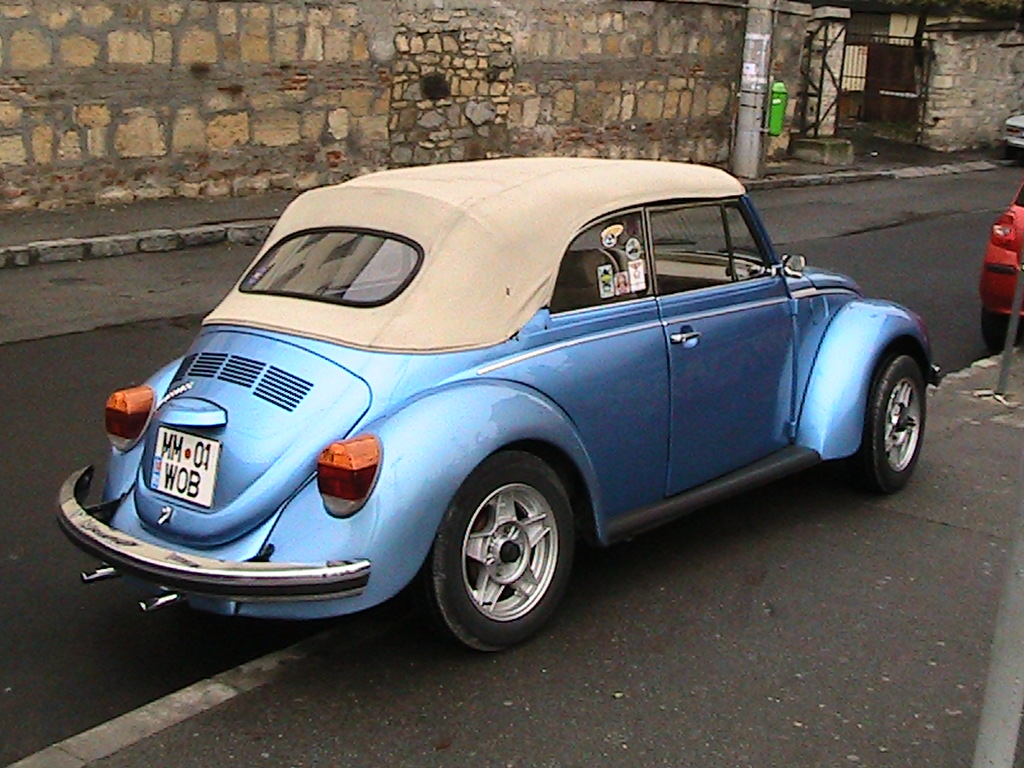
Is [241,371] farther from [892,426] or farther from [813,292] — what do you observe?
[892,426]

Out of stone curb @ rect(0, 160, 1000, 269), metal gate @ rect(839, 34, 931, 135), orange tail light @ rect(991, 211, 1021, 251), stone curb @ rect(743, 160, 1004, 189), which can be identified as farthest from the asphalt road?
metal gate @ rect(839, 34, 931, 135)

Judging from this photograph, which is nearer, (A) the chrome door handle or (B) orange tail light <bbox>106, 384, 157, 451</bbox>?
(B) orange tail light <bbox>106, 384, 157, 451</bbox>

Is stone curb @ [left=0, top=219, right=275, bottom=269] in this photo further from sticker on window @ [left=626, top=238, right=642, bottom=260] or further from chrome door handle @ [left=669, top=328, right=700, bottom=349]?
chrome door handle @ [left=669, top=328, right=700, bottom=349]

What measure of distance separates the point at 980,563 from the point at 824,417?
2.87 feet

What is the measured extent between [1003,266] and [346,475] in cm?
674

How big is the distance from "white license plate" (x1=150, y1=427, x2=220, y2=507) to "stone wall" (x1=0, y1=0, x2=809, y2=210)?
9440 millimetres

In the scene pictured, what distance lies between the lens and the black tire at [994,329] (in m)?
9.64

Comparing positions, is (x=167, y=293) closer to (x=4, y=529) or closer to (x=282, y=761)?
(x=4, y=529)

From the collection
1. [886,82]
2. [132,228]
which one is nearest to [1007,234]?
[132,228]

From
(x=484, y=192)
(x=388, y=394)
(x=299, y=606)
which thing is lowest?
(x=299, y=606)

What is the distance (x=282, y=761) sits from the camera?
3816 millimetres

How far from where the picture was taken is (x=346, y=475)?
399 centimetres

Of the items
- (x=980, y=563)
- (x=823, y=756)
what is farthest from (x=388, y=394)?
(x=980, y=563)

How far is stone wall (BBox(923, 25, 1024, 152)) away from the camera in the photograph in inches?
968
